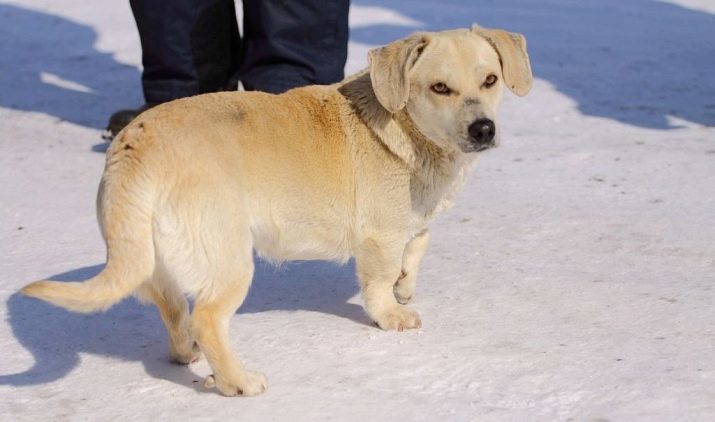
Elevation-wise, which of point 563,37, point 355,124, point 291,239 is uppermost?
point 355,124

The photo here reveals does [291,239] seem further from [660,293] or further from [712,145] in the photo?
[712,145]

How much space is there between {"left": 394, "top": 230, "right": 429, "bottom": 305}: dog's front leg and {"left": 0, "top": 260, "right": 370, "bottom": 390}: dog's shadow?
5.7 inches

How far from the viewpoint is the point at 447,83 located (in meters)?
3.42

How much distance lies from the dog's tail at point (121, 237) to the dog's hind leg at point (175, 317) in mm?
212

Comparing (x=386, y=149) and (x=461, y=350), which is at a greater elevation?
(x=386, y=149)

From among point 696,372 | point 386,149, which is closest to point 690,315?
point 696,372

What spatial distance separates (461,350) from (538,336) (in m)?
0.25

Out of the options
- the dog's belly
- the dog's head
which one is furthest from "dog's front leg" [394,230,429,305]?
the dog's head

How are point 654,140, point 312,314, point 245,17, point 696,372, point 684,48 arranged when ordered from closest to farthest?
point 696,372 < point 312,314 < point 245,17 < point 654,140 < point 684,48

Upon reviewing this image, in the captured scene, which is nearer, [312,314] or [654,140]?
[312,314]

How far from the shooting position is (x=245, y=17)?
16.6ft

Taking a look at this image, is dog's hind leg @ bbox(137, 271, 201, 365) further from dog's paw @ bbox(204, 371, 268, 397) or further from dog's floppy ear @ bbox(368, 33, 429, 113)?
dog's floppy ear @ bbox(368, 33, 429, 113)

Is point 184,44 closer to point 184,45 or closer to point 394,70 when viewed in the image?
point 184,45

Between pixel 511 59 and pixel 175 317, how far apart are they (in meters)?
1.29
